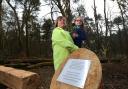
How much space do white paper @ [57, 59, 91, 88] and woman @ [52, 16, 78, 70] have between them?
0.62 meters

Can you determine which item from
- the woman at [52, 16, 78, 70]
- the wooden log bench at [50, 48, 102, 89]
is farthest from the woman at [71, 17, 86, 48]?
the wooden log bench at [50, 48, 102, 89]

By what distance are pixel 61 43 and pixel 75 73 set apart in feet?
3.92

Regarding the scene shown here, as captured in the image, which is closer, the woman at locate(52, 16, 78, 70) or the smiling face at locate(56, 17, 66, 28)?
the woman at locate(52, 16, 78, 70)

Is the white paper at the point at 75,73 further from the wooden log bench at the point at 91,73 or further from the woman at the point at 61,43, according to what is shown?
the woman at the point at 61,43

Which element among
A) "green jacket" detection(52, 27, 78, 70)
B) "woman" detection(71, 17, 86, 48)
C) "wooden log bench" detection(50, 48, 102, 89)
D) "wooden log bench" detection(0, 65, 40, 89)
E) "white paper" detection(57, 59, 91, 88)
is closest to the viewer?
"wooden log bench" detection(50, 48, 102, 89)

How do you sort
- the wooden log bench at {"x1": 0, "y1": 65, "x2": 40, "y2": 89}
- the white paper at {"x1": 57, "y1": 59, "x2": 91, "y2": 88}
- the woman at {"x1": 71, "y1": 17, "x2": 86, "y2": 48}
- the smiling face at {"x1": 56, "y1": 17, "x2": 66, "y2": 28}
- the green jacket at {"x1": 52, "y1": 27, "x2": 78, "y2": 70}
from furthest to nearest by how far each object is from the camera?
the wooden log bench at {"x1": 0, "y1": 65, "x2": 40, "y2": 89} < the woman at {"x1": 71, "y1": 17, "x2": 86, "y2": 48} < the smiling face at {"x1": 56, "y1": 17, "x2": 66, "y2": 28} < the green jacket at {"x1": 52, "y1": 27, "x2": 78, "y2": 70} < the white paper at {"x1": 57, "y1": 59, "x2": 91, "y2": 88}

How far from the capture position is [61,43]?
531cm

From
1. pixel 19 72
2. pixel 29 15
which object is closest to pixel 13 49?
pixel 29 15

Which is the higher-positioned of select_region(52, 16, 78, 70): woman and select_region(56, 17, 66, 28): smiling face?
select_region(56, 17, 66, 28): smiling face

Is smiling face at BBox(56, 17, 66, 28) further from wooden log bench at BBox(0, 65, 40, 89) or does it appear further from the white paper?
wooden log bench at BBox(0, 65, 40, 89)

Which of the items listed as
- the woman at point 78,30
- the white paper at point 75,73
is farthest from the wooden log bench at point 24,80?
the white paper at point 75,73

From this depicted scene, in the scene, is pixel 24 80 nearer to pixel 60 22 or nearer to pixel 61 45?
pixel 61 45

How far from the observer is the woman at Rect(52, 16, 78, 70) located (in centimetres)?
526

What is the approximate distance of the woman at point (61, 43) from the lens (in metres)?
5.26
